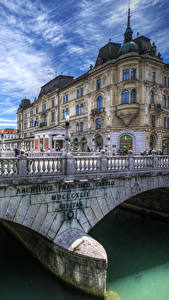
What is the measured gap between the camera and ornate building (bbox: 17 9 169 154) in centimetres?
2936

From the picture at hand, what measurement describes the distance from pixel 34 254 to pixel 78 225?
449 centimetres

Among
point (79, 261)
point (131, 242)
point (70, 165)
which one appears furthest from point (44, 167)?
point (131, 242)

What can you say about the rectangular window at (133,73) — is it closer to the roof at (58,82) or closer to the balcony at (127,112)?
the balcony at (127,112)

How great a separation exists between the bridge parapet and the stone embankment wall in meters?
3.07

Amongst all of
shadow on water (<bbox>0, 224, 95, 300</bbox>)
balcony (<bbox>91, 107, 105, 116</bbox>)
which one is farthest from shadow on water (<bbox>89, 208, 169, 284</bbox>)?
balcony (<bbox>91, 107, 105, 116</bbox>)

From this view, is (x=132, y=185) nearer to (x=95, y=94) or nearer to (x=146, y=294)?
(x=146, y=294)

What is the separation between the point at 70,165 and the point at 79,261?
163 inches

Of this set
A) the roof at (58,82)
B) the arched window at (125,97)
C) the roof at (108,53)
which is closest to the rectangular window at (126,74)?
the arched window at (125,97)

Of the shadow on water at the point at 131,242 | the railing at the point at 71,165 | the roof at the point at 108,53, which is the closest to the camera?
the railing at the point at 71,165

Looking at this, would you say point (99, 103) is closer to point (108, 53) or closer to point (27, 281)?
point (108, 53)

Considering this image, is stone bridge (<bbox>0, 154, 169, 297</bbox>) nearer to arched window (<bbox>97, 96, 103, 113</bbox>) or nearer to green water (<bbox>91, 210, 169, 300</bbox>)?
green water (<bbox>91, 210, 169, 300</bbox>)

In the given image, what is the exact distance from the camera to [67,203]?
31.2ft

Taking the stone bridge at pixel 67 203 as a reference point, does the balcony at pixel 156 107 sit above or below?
above

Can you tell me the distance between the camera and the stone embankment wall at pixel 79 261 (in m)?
8.19
